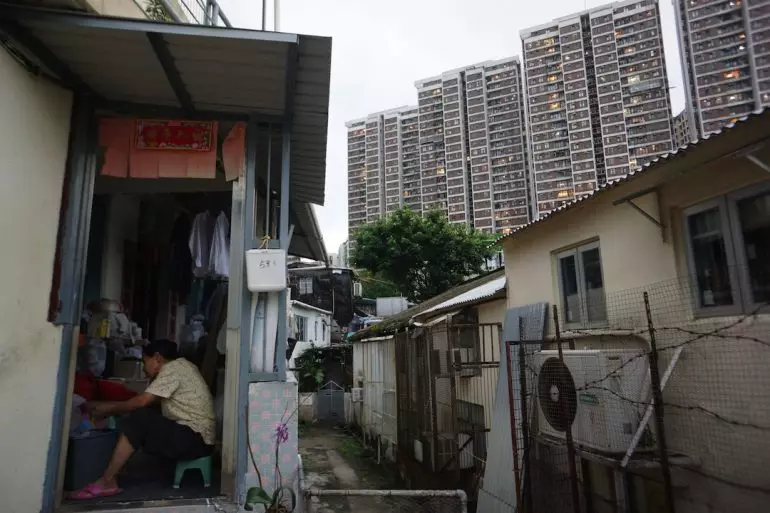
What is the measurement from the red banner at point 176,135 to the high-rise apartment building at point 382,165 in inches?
2199

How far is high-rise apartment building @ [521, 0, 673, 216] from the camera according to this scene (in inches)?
1895

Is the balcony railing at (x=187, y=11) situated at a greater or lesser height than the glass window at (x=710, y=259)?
greater

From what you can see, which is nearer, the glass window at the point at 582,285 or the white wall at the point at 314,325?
the glass window at the point at 582,285

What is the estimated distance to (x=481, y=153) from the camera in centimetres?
5778

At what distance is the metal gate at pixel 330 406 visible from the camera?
1730 centimetres

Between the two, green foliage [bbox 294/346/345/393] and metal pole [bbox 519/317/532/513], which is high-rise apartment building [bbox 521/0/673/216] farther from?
metal pole [bbox 519/317/532/513]

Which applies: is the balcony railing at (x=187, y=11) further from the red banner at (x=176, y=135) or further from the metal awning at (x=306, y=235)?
the metal awning at (x=306, y=235)

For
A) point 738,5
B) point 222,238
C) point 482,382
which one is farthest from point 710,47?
point 222,238

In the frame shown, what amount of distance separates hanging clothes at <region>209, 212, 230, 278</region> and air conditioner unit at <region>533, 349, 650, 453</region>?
3713mm

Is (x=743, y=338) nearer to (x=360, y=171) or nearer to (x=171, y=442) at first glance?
(x=171, y=442)

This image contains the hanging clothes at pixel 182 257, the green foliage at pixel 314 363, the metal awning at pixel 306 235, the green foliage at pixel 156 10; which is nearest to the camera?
the green foliage at pixel 156 10

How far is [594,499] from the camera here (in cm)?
551

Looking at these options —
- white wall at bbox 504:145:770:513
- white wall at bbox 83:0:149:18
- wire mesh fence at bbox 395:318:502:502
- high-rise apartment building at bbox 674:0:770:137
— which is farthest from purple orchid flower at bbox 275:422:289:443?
high-rise apartment building at bbox 674:0:770:137

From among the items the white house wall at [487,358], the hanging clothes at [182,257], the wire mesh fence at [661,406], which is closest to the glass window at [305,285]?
the white house wall at [487,358]
